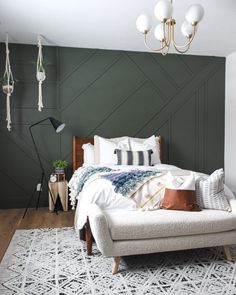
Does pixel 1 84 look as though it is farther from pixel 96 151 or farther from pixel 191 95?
pixel 191 95

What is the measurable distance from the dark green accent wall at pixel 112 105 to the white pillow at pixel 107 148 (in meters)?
0.37

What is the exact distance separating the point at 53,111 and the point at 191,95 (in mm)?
2356

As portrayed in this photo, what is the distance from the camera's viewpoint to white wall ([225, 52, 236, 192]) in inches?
193

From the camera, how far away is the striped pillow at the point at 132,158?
4016 millimetres

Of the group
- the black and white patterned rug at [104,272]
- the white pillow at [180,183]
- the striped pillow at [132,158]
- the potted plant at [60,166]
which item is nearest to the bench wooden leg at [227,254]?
the black and white patterned rug at [104,272]

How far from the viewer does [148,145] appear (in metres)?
4.40

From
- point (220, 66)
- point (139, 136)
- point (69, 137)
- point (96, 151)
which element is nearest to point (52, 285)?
point (96, 151)

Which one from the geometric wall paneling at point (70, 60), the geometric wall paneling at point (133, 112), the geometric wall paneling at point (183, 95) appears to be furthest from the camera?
the geometric wall paneling at point (183, 95)

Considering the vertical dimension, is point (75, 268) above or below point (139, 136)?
below

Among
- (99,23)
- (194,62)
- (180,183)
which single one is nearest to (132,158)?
(180,183)

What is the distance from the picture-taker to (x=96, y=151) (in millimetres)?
4305

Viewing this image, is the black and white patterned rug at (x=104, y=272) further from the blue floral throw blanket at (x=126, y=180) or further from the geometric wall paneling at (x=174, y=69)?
the geometric wall paneling at (x=174, y=69)

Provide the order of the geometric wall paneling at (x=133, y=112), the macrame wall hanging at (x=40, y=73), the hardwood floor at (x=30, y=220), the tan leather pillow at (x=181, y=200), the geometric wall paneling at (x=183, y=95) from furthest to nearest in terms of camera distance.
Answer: the geometric wall paneling at (x=183, y=95) → the geometric wall paneling at (x=133, y=112) → the macrame wall hanging at (x=40, y=73) → the hardwood floor at (x=30, y=220) → the tan leather pillow at (x=181, y=200)

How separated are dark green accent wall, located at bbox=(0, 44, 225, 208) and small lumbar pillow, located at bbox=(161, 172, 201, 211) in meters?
2.24
